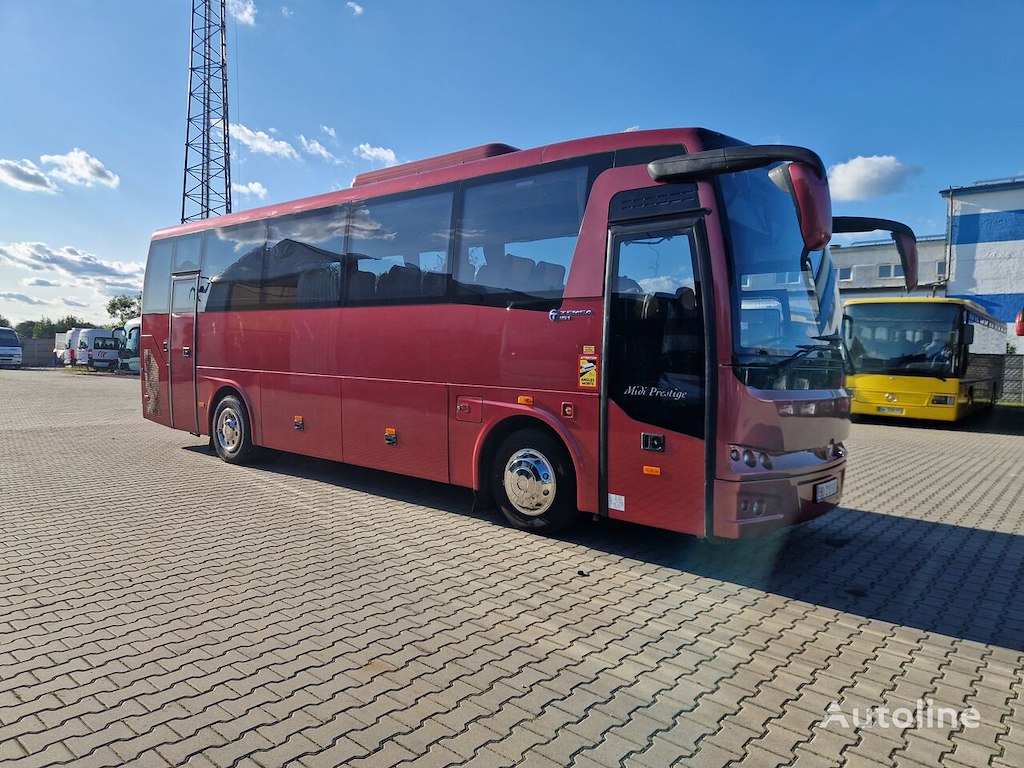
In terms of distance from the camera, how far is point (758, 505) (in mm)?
4789

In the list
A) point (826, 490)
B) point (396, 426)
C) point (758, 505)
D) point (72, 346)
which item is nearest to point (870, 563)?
point (826, 490)

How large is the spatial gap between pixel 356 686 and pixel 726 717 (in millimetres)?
1790

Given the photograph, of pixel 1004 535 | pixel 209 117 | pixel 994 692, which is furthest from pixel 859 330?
pixel 209 117

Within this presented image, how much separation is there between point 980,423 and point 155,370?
779 inches

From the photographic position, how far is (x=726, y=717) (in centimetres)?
318

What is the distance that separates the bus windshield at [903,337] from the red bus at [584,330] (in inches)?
441

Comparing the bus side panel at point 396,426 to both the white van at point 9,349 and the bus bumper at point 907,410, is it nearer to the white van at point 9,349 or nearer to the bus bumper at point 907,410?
the bus bumper at point 907,410

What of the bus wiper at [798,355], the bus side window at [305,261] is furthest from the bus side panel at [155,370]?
the bus wiper at [798,355]

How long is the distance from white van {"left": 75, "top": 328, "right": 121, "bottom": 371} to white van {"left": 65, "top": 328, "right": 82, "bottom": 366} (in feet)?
3.01

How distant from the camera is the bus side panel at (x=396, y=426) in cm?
679

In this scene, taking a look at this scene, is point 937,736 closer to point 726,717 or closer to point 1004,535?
point 726,717

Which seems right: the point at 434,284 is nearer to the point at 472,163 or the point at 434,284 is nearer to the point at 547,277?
the point at 472,163

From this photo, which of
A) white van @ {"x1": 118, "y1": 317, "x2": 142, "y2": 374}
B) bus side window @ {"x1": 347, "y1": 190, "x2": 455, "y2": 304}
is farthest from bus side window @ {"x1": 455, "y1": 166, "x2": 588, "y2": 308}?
white van @ {"x1": 118, "y1": 317, "x2": 142, "y2": 374}

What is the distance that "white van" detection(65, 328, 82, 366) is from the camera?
156 feet
